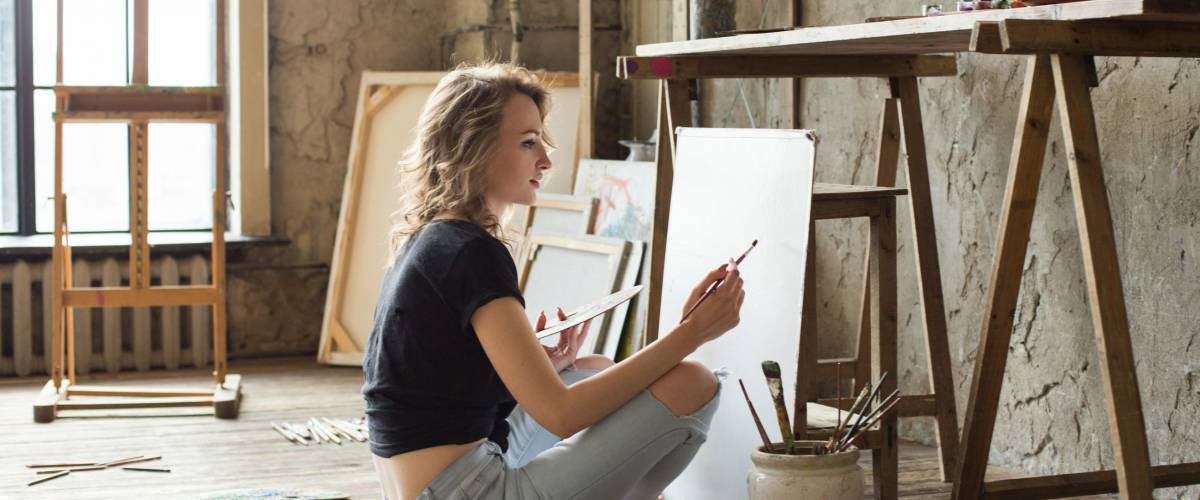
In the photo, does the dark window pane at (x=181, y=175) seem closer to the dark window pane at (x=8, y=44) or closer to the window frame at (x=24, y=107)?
the window frame at (x=24, y=107)

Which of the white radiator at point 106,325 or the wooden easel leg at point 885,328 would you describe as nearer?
the wooden easel leg at point 885,328

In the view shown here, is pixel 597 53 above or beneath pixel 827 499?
above

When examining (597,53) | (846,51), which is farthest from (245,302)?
(846,51)

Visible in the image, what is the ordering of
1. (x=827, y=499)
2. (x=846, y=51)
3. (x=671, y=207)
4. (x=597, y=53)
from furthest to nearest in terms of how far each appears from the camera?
(x=597, y=53) → (x=671, y=207) → (x=846, y=51) → (x=827, y=499)

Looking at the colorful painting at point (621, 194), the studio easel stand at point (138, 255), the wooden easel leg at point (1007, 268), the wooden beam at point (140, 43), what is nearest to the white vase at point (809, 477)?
the wooden easel leg at point (1007, 268)

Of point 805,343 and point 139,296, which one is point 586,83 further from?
point 805,343

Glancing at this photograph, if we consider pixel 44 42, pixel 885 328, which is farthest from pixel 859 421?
pixel 44 42

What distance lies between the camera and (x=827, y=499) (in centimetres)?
243

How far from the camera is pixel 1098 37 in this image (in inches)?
86.7

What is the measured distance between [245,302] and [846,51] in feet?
12.1

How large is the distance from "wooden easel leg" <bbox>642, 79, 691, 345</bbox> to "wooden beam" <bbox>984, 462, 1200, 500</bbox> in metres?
0.95

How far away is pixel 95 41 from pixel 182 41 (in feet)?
1.20

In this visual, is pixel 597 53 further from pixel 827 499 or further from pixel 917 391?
pixel 827 499

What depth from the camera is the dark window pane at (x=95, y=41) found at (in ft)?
19.2
